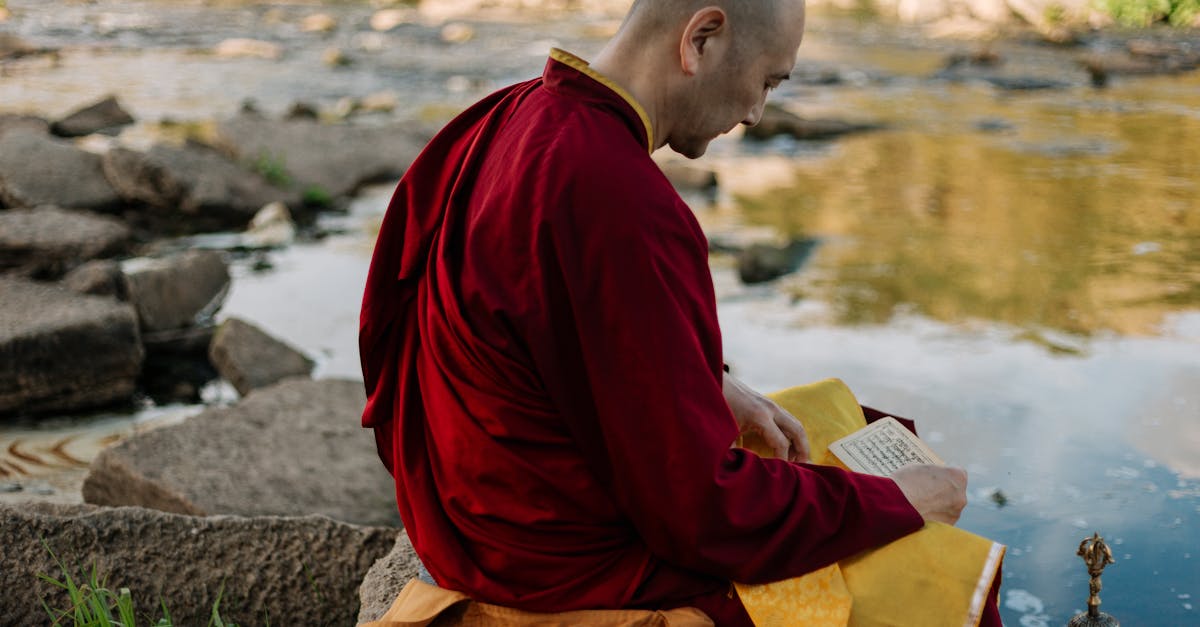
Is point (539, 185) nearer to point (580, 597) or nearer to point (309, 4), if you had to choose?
point (580, 597)

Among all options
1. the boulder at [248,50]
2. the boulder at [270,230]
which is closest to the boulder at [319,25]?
the boulder at [248,50]

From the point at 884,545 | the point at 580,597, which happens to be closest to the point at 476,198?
the point at 580,597

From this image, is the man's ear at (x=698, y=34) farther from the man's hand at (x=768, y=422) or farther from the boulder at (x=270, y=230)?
the boulder at (x=270, y=230)

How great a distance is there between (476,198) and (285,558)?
115cm

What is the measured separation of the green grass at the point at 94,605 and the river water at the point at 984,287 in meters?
1.36

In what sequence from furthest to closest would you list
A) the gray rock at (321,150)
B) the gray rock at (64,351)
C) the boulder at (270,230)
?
the gray rock at (321,150), the boulder at (270,230), the gray rock at (64,351)

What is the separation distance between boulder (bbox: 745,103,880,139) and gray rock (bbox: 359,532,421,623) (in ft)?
24.2

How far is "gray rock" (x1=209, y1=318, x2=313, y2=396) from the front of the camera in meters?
4.51

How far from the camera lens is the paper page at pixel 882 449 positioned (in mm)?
2066

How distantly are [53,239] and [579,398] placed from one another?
15.1 feet

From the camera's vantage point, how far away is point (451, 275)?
1816 millimetres

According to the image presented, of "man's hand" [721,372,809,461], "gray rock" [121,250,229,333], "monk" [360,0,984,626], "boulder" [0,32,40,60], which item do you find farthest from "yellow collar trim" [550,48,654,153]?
"boulder" [0,32,40,60]

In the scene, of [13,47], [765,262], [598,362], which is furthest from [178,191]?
[13,47]

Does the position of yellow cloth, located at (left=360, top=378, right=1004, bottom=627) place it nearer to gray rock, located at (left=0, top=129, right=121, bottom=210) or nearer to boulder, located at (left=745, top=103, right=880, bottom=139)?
gray rock, located at (left=0, top=129, right=121, bottom=210)
